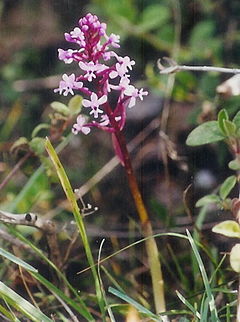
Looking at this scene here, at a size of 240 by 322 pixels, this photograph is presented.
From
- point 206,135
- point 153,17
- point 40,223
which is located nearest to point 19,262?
point 40,223

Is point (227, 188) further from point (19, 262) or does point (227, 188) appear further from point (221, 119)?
point (19, 262)

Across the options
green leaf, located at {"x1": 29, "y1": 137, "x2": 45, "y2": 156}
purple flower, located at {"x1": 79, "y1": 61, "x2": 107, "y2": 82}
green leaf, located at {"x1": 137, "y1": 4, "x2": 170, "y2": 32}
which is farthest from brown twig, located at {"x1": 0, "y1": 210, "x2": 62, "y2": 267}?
green leaf, located at {"x1": 137, "y1": 4, "x2": 170, "y2": 32}

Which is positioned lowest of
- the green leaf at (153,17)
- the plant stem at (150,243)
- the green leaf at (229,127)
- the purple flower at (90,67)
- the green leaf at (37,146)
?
the plant stem at (150,243)

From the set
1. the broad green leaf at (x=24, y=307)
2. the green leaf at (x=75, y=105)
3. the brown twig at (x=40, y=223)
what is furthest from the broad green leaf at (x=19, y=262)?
the green leaf at (x=75, y=105)

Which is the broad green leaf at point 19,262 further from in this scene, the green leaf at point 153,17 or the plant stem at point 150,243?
Answer: the green leaf at point 153,17

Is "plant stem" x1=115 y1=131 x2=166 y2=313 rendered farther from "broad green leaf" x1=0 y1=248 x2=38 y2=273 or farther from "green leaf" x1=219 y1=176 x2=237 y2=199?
"broad green leaf" x1=0 y1=248 x2=38 y2=273

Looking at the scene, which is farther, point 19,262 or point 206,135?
point 206,135
